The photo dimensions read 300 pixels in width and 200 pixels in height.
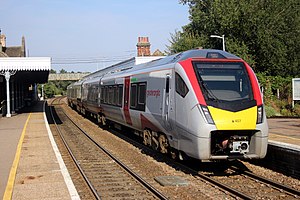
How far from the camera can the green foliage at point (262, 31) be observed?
131ft

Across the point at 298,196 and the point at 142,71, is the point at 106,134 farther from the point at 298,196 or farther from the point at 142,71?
the point at 298,196

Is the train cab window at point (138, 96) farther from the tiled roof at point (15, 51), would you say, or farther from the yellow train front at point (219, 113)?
the tiled roof at point (15, 51)

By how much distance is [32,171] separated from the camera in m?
10.3

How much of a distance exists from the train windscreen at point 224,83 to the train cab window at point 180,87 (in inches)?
15.7

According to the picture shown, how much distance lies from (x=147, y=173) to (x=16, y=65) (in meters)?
18.8

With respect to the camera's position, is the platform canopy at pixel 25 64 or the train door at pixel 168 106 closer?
the train door at pixel 168 106

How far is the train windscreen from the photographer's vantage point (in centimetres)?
928

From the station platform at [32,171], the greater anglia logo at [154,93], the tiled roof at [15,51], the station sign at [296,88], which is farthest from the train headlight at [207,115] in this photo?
the tiled roof at [15,51]

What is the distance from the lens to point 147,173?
10.2 meters

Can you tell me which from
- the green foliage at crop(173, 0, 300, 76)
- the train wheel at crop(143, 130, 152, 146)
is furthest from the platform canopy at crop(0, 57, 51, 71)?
the green foliage at crop(173, 0, 300, 76)

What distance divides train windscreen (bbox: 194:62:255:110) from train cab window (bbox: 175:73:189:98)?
1.31ft

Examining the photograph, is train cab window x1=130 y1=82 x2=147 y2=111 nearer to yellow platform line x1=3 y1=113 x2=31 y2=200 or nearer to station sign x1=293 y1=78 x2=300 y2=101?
yellow platform line x1=3 y1=113 x2=31 y2=200

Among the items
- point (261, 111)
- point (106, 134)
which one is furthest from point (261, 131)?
point (106, 134)

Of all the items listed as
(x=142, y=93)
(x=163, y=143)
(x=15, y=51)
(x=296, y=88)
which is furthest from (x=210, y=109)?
(x=15, y=51)
